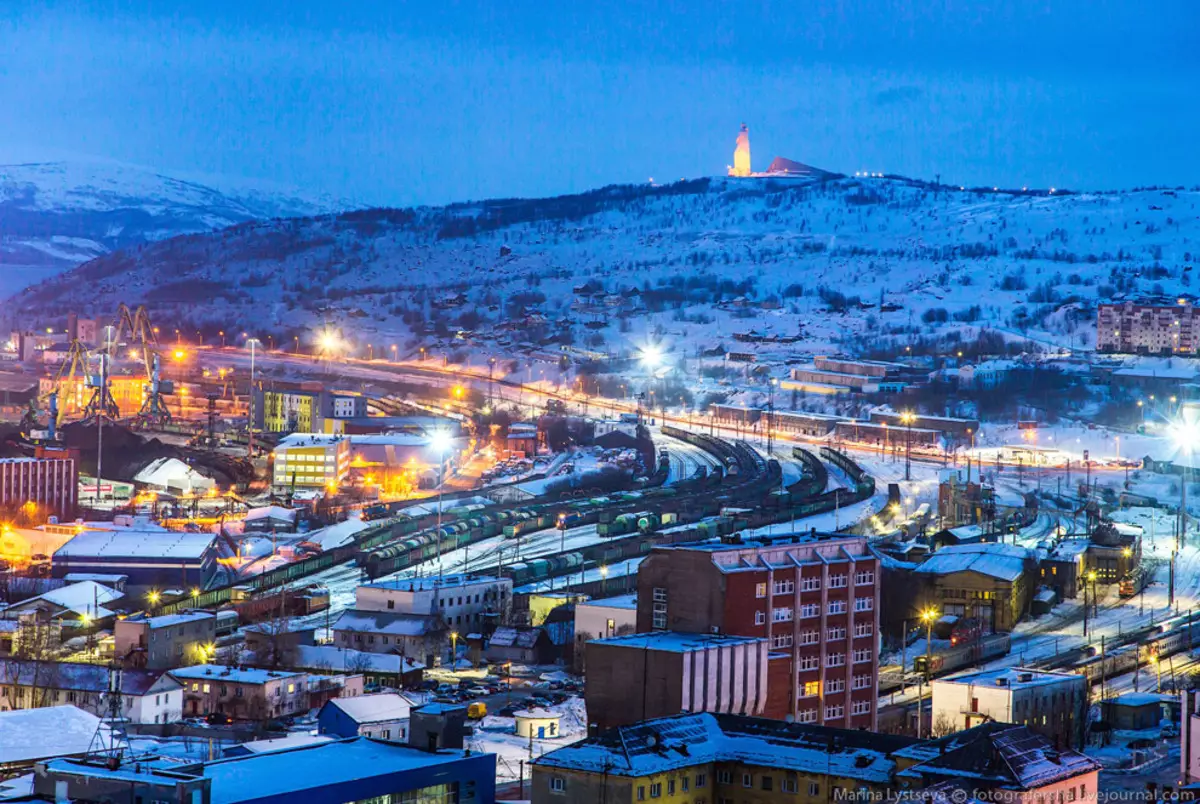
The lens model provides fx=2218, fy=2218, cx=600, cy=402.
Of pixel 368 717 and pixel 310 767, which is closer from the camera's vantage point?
pixel 310 767

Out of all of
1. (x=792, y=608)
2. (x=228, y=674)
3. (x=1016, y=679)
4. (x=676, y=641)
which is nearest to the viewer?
(x=676, y=641)

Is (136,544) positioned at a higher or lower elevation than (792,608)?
lower

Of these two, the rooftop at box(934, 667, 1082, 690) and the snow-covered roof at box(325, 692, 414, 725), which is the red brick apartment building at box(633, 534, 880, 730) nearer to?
the rooftop at box(934, 667, 1082, 690)

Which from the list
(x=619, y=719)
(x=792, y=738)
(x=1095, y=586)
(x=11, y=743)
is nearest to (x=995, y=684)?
(x=619, y=719)

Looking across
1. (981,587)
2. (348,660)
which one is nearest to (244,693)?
(348,660)

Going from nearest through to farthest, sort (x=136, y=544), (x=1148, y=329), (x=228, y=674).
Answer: (x=228, y=674)
(x=136, y=544)
(x=1148, y=329)

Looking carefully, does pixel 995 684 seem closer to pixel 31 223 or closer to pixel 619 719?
pixel 619 719

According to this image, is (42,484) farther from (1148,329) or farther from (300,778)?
(1148,329)

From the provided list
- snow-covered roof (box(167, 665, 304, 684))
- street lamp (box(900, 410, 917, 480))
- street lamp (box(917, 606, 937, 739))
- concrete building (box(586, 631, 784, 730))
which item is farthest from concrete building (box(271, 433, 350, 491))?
concrete building (box(586, 631, 784, 730))
